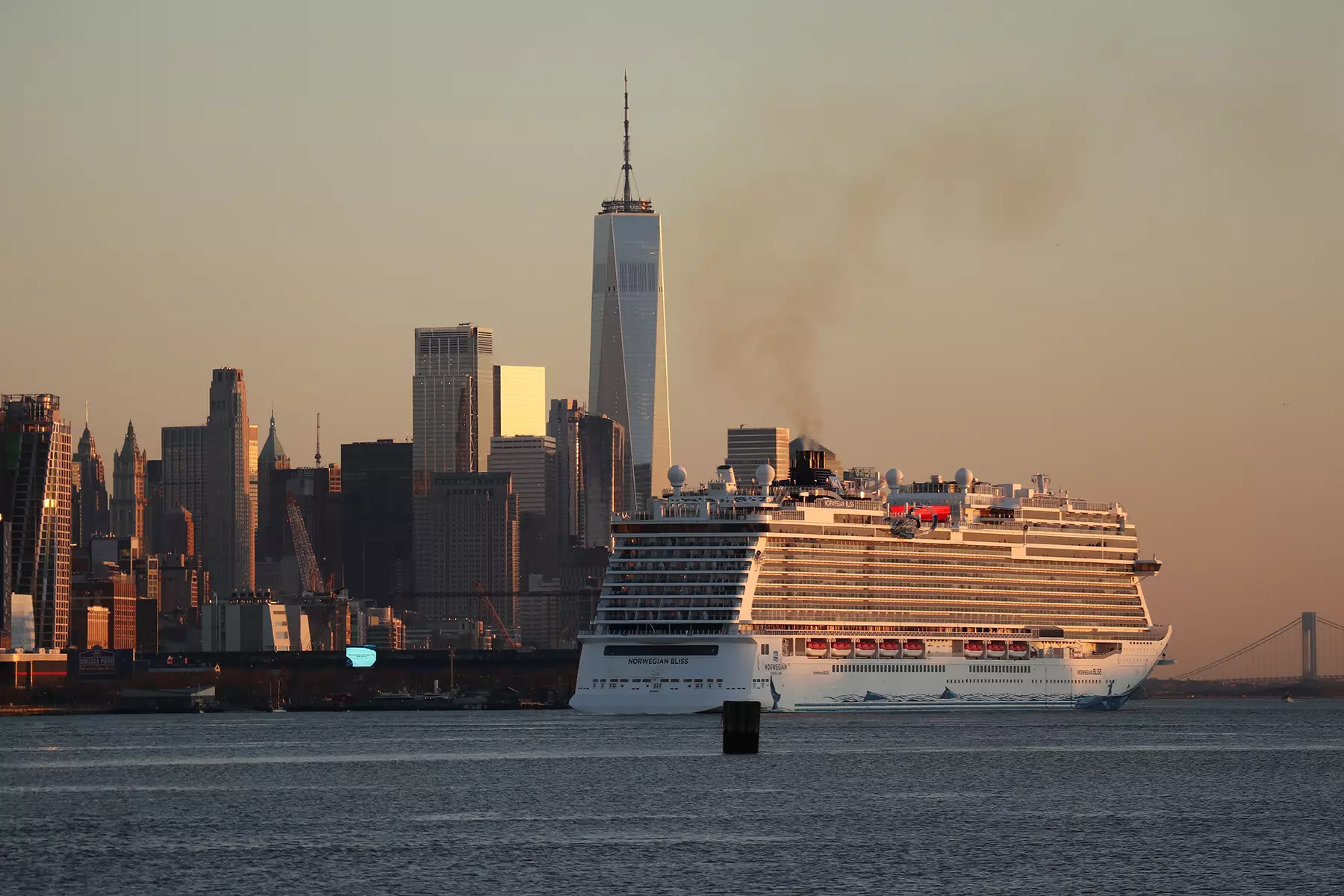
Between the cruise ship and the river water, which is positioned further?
the cruise ship

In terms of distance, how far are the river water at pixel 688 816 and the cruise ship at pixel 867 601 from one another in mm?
7478

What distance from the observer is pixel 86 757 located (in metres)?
134

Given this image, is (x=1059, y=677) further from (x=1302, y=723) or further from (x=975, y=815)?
(x=975, y=815)

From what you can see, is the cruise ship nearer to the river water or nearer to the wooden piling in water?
the river water

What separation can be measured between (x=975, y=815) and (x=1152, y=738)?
2400 inches

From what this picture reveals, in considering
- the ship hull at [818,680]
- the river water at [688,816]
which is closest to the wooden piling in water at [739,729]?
the river water at [688,816]

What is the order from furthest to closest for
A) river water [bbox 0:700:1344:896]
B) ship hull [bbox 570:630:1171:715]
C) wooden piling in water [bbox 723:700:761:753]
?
ship hull [bbox 570:630:1171:715] → wooden piling in water [bbox 723:700:761:753] → river water [bbox 0:700:1344:896]

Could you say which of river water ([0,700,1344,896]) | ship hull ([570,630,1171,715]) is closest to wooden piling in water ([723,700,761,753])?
river water ([0,700,1344,896])

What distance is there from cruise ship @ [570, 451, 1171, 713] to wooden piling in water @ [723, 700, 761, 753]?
2644cm

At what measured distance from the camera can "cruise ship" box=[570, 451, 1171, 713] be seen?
14988 centimetres

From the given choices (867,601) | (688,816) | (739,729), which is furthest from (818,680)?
(688,816)

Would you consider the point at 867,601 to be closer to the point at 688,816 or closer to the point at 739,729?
the point at 739,729

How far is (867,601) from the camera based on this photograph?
16488 centimetres

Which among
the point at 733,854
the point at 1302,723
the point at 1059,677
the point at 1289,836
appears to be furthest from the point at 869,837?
the point at 1302,723
